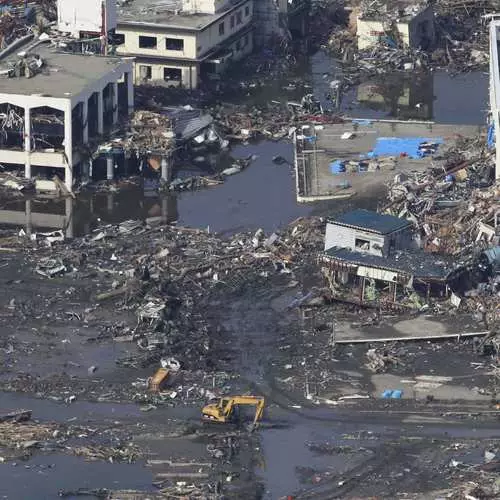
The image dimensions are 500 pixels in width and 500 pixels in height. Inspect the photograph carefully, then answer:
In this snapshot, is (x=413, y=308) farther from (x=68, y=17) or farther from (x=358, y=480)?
(x=68, y=17)

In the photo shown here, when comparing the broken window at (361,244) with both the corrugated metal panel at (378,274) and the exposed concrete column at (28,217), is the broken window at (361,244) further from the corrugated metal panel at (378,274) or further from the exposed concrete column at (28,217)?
the exposed concrete column at (28,217)

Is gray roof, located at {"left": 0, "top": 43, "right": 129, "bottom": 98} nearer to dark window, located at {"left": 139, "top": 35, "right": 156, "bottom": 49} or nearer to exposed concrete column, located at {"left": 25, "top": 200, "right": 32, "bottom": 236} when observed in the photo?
exposed concrete column, located at {"left": 25, "top": 200, "right": 32, "bottom": 236}

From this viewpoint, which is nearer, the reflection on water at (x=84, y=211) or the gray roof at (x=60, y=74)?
the reflection on water at (x=84, y=211)

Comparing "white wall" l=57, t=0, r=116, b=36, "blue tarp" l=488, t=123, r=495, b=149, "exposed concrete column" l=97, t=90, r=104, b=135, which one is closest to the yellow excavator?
"blue tarp" l=488, t=123, r=495, b=149

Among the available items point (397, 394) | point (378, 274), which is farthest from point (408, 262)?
point (397, 394)

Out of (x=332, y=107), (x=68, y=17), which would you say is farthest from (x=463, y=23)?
(x=68, y=17)

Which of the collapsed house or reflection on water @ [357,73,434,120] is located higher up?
the collapsed house

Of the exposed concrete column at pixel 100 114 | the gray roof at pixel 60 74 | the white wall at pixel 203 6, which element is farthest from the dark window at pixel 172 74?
the exposed concrete column at pixel 100 114
